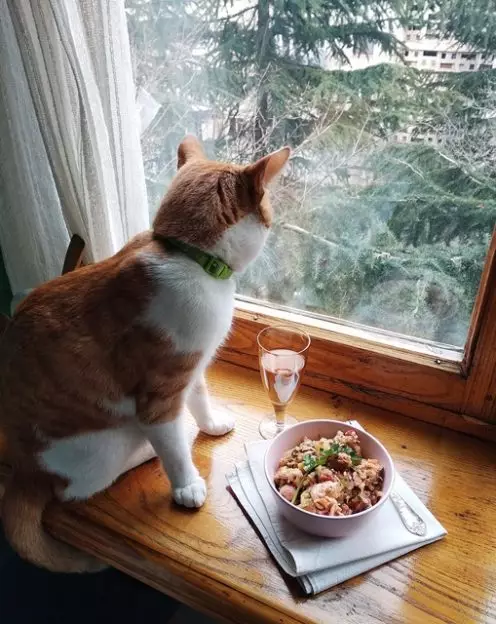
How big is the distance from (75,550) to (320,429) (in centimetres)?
42

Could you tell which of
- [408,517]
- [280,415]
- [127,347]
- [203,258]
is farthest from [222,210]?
[408,517]

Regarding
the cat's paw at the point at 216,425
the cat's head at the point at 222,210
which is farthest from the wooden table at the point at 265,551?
the cat's head at the point at 222,210

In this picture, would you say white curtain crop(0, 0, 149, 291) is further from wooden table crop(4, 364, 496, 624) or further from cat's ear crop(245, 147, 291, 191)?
wooden table crop(4, 364, 496, 624)

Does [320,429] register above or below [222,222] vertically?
below

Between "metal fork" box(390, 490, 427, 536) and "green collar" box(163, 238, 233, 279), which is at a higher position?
"green collar" box(163, 238, 233, 279)

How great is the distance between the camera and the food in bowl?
2.17 ft

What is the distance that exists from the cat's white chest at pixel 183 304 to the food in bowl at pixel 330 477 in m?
0.20

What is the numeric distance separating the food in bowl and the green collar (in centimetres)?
27

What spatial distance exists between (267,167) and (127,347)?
0.95ft

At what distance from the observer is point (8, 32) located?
753 mm

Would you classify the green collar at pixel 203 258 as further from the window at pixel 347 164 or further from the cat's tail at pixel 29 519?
the cat's tail at pixel 29 519

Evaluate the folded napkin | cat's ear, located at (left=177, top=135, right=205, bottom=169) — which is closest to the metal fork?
the folded napkin

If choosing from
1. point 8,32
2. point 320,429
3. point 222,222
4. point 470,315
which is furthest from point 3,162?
point 470,315

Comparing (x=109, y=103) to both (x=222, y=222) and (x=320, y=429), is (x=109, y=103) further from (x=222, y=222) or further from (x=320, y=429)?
(x=320, y=429)
